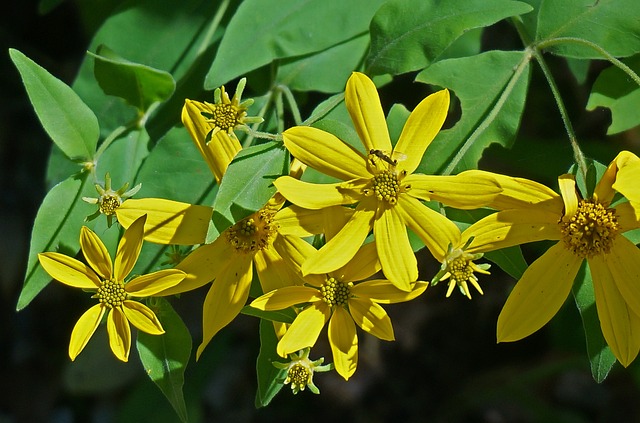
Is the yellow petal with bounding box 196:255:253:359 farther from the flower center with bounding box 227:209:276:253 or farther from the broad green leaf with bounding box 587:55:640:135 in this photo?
the broad green leaf with bounding box 587:55:640:135

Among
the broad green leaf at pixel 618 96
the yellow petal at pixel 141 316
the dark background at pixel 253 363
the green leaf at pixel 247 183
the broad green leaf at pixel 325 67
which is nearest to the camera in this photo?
the green leaf at pixel 247 183

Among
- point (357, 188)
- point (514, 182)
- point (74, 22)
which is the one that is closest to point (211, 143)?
point (357, 188)

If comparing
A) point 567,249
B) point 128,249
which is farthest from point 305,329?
point 567,249

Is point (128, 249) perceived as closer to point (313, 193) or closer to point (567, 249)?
point (313, 193)

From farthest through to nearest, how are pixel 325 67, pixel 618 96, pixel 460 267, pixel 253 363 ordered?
1. pixel 253 363
2. pixel 325 67
3. pixel 618 96
4. pixel 460 267

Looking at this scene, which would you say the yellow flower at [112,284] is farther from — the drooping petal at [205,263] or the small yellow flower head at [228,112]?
the small yellow flower head at [228,112]

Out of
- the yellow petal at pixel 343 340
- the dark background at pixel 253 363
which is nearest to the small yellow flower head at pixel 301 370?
the yellow petal at pixel 343 340
